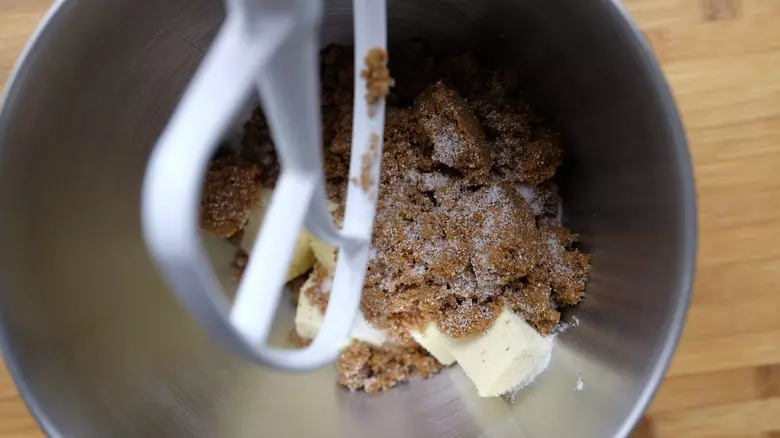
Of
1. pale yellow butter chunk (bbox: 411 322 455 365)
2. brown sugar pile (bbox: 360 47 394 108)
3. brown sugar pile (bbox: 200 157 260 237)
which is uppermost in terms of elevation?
brown sugar pile (bbox: 360 47 394 108)

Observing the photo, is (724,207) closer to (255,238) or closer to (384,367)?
(384,367)

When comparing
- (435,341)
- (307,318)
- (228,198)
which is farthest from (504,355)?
(228,198)

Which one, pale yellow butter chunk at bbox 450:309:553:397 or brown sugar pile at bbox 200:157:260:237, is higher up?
brown sugar pile at bbox 200:157:260:237

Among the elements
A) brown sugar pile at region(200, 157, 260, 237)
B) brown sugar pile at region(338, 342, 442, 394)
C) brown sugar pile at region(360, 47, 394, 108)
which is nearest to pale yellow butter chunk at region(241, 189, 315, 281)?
brown sugar pile at region(200, 157, 260, 237)

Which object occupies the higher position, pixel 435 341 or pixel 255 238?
pixel 255 238

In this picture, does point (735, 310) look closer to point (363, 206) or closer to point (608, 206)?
point (608, 206)

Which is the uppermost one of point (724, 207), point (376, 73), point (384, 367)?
point (376, 73)

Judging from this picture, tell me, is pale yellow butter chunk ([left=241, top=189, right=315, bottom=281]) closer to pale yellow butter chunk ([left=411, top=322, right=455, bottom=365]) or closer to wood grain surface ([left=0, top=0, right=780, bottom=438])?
pale yellow butter chunk ([left=411, top=322, right=455, bottom=365])
